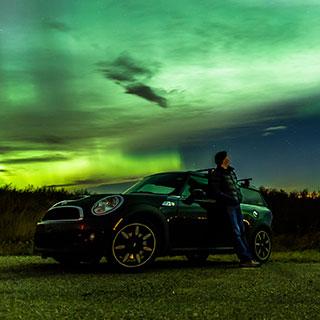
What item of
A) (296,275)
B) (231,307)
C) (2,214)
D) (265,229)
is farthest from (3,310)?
(2,214)

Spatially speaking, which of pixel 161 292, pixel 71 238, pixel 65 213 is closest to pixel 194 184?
pixel 65 213

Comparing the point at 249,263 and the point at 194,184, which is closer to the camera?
the point at 249,263

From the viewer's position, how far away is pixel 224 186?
11008 millimetres

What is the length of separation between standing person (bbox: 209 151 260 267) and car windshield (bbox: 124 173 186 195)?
550 mm

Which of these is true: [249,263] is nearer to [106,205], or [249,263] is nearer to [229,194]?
[229,194]

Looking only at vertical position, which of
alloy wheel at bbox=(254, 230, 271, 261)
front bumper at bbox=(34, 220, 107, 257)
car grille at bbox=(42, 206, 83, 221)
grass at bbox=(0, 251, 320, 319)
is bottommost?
grass at bbox=(0, 251, 320, 319)

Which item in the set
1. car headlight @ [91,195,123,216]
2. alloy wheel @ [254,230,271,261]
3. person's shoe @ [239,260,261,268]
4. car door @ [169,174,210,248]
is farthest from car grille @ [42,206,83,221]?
alloy wheel @ [254,230,271,261]

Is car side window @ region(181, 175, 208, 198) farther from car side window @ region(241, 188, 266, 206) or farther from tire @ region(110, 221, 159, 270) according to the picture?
tire @ region(110, 221, 159, 270)

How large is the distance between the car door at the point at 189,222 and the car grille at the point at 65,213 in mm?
1451

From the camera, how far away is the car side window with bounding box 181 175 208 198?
36.4 ft

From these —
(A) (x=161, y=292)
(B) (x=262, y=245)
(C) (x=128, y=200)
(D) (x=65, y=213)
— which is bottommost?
(A) (x=161, y=292)

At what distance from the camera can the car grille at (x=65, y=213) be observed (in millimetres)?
10211

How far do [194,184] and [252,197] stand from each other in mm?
1733

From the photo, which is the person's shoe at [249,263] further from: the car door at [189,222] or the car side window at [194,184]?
the car side window at [194,184]
